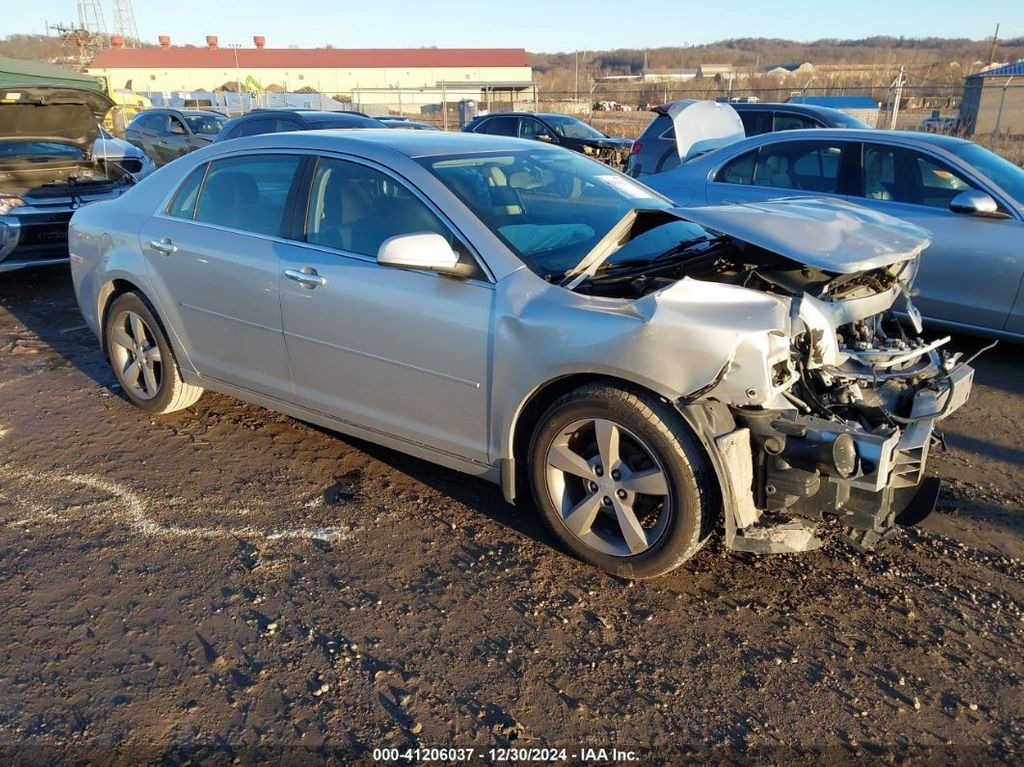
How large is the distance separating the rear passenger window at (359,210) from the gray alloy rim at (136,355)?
1.65m

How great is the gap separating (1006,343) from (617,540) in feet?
14.8

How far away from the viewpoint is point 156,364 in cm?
495

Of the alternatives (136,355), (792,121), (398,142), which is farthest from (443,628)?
(792,121)

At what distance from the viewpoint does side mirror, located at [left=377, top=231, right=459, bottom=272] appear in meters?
3.23

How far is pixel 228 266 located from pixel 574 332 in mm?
2098

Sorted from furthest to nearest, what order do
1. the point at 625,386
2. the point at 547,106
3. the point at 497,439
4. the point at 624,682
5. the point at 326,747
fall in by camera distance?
the point at 547,106 < the point at 497,439 < the point at 625,386 < the point at 624,682 < the point at 326,747

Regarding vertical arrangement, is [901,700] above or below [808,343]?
below

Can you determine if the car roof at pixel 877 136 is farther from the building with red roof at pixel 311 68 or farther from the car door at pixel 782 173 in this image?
the building with red roof at pixel 311 68

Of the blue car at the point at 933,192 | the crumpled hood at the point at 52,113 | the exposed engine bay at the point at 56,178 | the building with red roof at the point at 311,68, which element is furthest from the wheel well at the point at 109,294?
the building with red roof at the point at 311,68

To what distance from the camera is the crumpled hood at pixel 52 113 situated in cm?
817

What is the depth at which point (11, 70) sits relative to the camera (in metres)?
8.78

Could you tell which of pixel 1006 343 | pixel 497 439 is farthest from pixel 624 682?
pixel 1006 343

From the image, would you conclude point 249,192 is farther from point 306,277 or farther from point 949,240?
point 949,240

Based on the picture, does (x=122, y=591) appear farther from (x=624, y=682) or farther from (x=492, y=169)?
(x=492, y=169)
